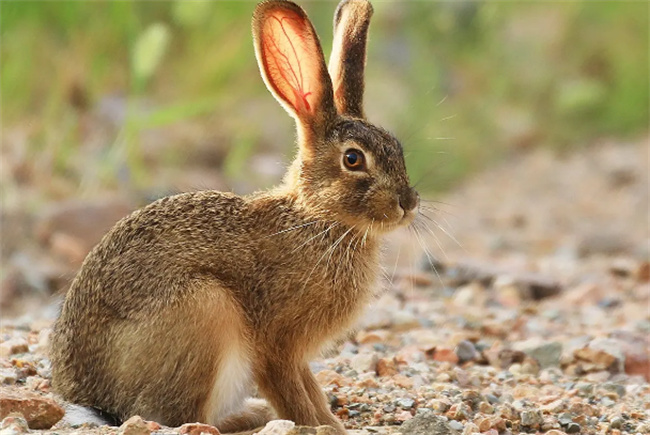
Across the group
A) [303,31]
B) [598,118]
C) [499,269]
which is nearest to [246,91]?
[499,269]

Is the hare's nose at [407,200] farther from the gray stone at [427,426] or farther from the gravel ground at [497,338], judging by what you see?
the gray stone at [427,426]

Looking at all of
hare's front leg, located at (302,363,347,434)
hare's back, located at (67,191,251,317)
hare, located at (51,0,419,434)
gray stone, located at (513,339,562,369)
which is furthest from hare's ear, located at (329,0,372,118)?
gray stone, located at (513,339,562,369)

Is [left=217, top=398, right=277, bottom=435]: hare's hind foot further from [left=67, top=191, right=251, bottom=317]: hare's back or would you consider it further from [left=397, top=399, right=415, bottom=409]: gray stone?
[left=67, top=191, right=251, bottom=317]: hare's back

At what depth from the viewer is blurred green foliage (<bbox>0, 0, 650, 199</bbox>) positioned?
9.44 meters

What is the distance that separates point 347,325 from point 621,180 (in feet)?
25.9

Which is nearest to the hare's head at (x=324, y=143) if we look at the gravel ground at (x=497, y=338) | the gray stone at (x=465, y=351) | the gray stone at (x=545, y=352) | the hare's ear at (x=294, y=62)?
the hare's ear at (x=294, y=62)

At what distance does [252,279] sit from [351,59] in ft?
Result: 3.94

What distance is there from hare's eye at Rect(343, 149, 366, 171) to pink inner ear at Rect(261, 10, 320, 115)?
280 millimetres

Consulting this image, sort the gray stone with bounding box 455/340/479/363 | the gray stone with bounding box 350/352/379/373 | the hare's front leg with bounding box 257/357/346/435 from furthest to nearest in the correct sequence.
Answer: the gray stone with bounding box 455/340/479/363
the gray stone with bounding box 350/352/379/373
the hare's front leg with bounding box 257/357/346/435

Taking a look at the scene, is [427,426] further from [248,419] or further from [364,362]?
[364,362]

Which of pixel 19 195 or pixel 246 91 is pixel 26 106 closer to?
pixel 19 195

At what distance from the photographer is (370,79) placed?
12.6 m

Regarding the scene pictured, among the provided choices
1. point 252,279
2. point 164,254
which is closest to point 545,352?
point 252,279

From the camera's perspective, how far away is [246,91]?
431 inches
